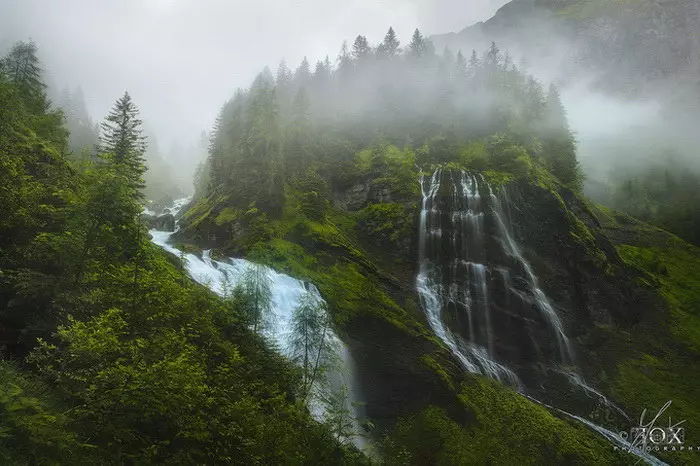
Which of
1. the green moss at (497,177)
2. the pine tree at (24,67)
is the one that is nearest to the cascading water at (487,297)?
the green moss at (497,177)

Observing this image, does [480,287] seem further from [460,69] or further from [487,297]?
[460,69]

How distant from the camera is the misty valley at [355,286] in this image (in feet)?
36.1

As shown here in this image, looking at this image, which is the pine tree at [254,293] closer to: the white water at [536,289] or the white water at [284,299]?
the white water at [284,299]

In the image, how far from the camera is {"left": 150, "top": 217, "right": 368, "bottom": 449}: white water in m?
24.7

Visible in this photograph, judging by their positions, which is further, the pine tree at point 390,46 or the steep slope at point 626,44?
the steep slope at point 626,44

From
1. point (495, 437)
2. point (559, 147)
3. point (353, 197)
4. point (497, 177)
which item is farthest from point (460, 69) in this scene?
point (495, 437)

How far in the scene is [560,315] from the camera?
→ 1620 inches

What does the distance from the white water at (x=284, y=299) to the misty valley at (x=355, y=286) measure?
219 millimetres

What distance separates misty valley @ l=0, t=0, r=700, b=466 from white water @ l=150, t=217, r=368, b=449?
219mm

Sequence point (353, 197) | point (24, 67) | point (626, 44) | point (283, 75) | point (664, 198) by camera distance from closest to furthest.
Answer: point (24, 67) → point (353, 197) → point (664, 198) → point (283, 75) → point (626, 44)

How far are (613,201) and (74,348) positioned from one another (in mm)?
98932

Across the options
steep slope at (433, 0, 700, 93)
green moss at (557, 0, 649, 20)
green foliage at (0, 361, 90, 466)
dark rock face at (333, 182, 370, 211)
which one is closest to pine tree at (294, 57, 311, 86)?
dark rock face at (333, 182, 370, 211)

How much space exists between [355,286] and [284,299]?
26.3 ft

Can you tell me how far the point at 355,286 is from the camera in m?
36.8
